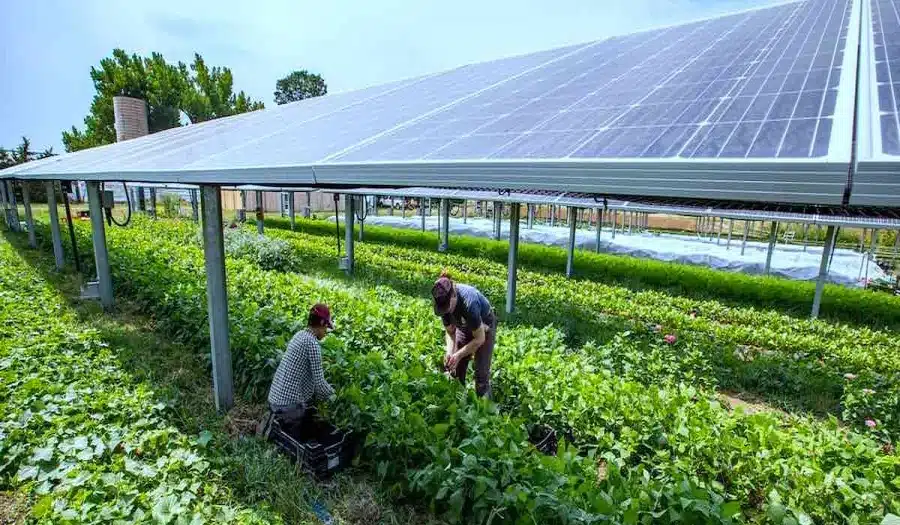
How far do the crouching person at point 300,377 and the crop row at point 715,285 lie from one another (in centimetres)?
930

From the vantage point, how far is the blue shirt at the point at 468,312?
161 inches

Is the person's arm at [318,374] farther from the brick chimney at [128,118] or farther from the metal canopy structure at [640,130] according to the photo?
the brick chimney at [128,118]

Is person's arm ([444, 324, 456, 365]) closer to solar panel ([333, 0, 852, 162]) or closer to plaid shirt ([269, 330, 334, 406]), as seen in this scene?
plaid shirt ([269, 330, 334, 406])

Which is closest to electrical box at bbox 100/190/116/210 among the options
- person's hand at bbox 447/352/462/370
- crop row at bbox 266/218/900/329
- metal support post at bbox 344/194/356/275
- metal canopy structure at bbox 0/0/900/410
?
metal canopy structure at bbox 0/0/900/410

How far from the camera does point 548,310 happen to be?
8203mm

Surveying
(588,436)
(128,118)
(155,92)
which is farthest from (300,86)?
(588,436)

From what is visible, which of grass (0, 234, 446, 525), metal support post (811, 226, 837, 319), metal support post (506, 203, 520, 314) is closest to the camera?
grass (0, 234, 446, 525)

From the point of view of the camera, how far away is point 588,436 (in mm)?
3869

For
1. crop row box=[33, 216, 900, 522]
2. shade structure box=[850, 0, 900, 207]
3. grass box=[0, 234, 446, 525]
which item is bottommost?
grass box=[0, 234, 446, 525]

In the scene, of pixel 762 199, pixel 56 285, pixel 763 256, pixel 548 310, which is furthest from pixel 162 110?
pixel 762 199

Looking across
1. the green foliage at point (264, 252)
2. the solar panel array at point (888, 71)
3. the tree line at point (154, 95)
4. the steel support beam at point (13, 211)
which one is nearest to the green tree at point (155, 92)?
the tree line at point (154, 95)

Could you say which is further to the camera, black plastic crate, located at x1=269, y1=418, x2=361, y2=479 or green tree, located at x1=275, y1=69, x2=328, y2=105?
green tree, located at x1=275, y1=69, x2=328, y2=105

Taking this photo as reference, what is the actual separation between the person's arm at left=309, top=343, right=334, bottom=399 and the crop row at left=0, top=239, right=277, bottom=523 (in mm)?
949

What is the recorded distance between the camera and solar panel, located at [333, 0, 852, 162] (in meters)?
1.91
